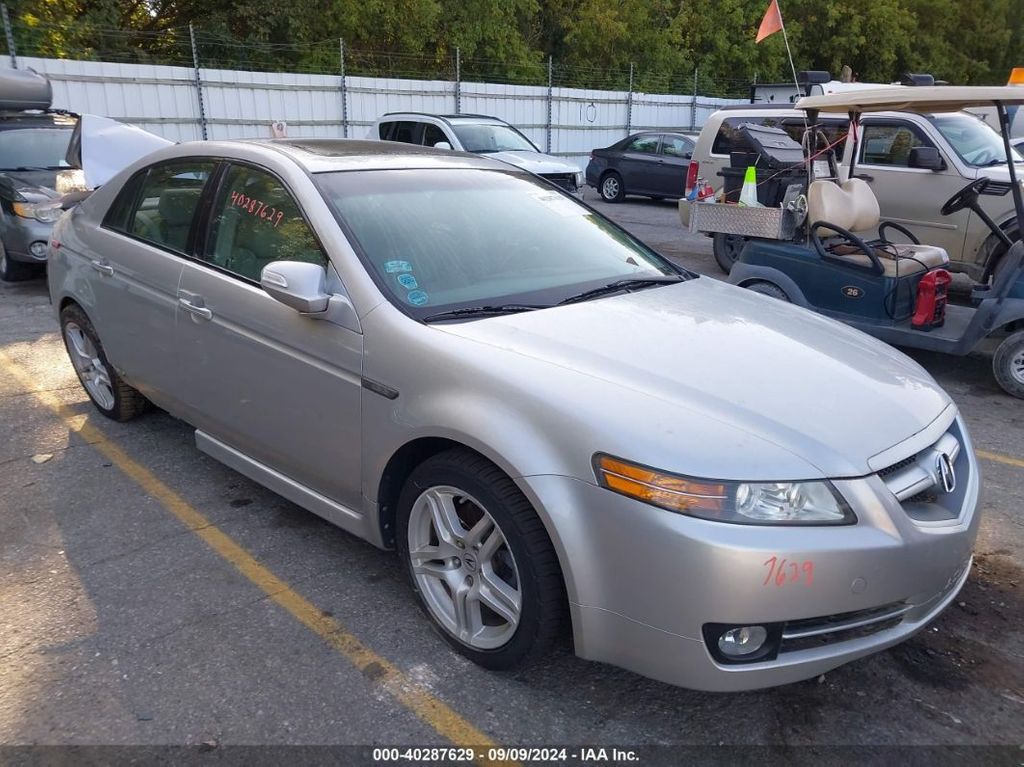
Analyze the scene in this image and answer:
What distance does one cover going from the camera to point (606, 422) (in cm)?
233

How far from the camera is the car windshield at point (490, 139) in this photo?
12898mm

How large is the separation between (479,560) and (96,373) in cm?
322

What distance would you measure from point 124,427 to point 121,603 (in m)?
1.95

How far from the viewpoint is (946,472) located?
259 cm

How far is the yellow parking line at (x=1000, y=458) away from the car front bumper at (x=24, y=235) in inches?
317

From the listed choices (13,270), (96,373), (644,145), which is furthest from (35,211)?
(644,145)

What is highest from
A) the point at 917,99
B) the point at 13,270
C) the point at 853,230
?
the point at 917,99

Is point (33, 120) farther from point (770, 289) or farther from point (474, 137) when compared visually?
point (770, 289)

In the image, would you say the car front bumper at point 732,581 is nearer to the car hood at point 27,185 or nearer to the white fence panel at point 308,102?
the car hood at point 27,185

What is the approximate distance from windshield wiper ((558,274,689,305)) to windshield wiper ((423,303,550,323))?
15 centimetres

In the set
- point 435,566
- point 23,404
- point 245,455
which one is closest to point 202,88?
point 23,404

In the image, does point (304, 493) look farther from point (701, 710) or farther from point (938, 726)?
A: point (938, 726)

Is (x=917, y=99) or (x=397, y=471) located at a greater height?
(x=917, y=99)

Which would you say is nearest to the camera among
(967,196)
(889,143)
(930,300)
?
(930,300)
